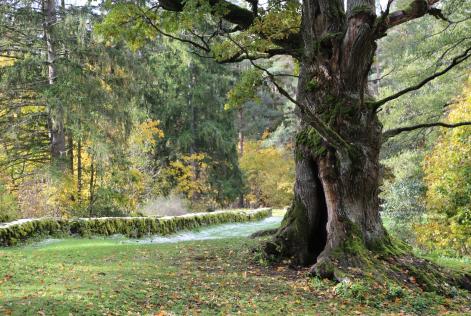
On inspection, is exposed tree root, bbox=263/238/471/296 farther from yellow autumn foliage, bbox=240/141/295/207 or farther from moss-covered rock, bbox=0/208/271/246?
yellow autumn foliage, bbox=240/141/295/207

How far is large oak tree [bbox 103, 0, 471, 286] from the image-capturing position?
829 cm

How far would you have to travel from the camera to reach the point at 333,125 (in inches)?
339

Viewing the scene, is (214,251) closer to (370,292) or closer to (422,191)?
(370,292)

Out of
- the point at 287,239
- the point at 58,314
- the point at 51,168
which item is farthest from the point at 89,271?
the point at 51,168

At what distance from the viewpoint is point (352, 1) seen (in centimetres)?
880

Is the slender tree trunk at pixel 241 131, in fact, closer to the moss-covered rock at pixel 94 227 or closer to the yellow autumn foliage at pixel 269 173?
the yellow autumn foliage at pixel 269 173

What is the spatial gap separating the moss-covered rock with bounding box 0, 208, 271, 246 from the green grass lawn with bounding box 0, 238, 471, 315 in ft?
10.6

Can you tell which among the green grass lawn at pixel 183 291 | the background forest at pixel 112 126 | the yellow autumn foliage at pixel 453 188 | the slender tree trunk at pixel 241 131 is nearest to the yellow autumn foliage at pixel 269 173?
the slender tree trunk at pixel 241 131

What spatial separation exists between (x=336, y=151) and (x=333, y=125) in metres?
0.48

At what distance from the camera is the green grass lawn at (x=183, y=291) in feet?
17.2

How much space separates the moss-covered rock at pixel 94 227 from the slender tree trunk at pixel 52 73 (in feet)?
14.5

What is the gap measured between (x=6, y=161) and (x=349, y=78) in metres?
15.1

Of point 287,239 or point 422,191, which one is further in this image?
point 422,191

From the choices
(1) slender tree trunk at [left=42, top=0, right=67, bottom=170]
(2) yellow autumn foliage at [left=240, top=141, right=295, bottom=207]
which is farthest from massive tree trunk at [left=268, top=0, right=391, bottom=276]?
(2) yellow autumn foliage at [left=240, top=141, right=295, bottom=207]
